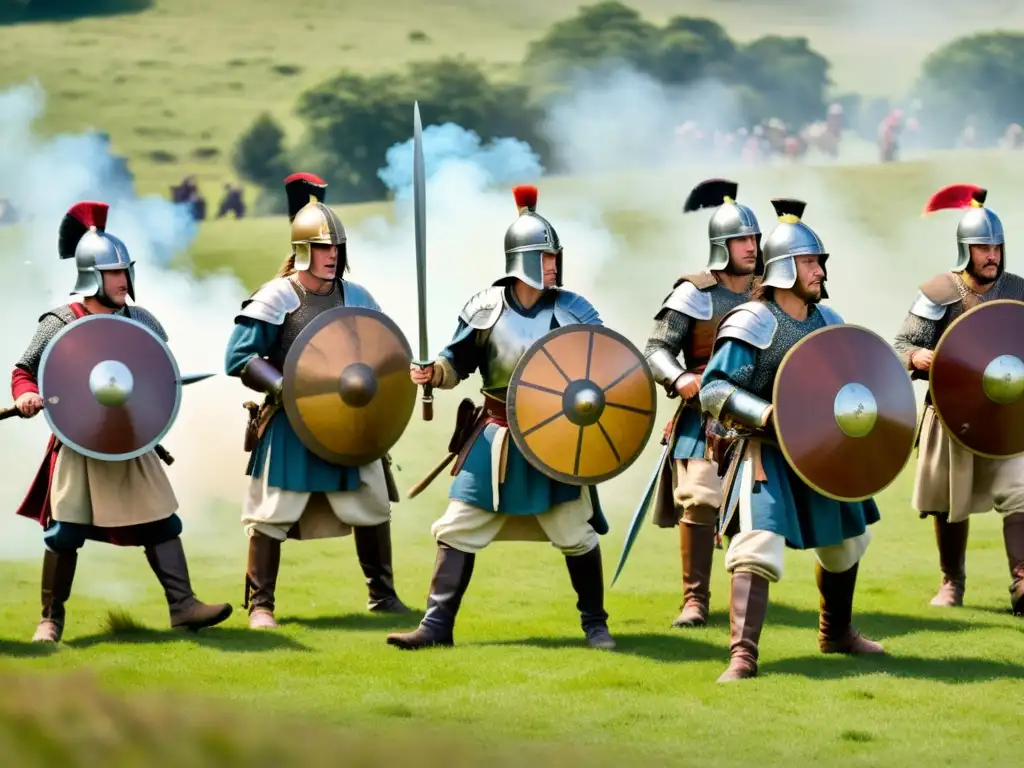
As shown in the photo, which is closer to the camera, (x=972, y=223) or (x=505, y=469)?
(x=505, y=469)

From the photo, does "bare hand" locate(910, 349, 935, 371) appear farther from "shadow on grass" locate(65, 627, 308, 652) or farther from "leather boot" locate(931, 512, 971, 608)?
"shadow on grass" locate(65, 627, 308, 652)

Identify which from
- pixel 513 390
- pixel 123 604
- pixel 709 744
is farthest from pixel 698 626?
pixel 123 604

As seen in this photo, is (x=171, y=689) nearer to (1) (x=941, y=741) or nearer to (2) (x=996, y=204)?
(1) (x=941, y=741)

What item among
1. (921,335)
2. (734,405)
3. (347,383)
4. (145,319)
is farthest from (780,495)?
(145,319)

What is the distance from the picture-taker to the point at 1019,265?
19.0 m

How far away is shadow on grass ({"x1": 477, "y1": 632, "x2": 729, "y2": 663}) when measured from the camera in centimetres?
724

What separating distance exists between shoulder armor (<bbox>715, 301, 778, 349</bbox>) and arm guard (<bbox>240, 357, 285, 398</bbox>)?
7.08 ft

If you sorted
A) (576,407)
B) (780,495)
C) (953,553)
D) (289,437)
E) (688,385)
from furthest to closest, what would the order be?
(953,553) → (289,437) → (688,385) → (576,407) → (780,495)

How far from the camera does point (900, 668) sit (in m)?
6.84

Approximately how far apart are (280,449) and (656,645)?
194 centimetres

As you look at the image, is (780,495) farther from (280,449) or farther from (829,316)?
(280,449)

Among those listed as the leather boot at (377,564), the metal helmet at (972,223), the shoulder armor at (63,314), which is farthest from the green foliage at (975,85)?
the shoulder armor at (63,314)

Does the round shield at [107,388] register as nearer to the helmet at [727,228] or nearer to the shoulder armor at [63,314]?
the shoulder armor at [63,314]

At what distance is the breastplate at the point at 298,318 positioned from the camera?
8.00 m
